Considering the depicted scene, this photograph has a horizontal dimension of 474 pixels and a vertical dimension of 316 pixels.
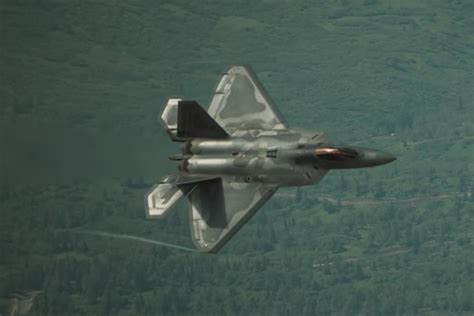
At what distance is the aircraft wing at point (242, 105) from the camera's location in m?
54.1

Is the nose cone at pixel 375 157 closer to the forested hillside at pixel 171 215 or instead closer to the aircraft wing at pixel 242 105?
the aircraft wing at pixel 242 105

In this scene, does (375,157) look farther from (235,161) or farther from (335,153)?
(235,161)

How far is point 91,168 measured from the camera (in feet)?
276

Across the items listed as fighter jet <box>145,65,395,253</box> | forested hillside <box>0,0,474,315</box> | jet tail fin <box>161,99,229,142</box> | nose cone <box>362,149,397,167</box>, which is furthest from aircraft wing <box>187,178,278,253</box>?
forested hillside <box>0,0,474,315</box>

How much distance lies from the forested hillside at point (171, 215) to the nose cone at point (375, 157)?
34.6 metres

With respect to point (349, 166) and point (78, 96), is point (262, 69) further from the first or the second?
point (349, 166)

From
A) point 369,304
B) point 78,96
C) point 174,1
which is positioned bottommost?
point 369,304

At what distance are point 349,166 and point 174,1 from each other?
146m

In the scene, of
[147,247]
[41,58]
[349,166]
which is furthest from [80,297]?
[349,166]

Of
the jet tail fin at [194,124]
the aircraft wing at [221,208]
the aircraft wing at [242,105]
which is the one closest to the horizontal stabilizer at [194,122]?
the jet tail fin at [194,124]

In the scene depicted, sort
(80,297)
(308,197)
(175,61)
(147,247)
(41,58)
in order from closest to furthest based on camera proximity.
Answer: (80,297) < (147,247) < (41,58) < (175,61) < (308,197)

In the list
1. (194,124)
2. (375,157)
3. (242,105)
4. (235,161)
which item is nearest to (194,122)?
(194,124)

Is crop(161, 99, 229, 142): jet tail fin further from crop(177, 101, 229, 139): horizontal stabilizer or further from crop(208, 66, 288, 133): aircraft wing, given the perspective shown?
crop(208, 66, 288, 133): aircraft wing

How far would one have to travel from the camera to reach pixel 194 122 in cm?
5325
